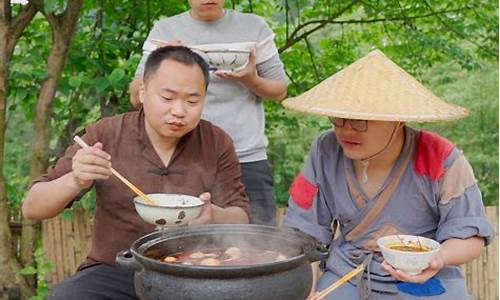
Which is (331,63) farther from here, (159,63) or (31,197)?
(31,197)

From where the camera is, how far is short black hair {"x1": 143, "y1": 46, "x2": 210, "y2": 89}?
2.71 metres

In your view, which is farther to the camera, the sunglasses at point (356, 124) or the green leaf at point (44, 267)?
the green leaf at point (44, 267)

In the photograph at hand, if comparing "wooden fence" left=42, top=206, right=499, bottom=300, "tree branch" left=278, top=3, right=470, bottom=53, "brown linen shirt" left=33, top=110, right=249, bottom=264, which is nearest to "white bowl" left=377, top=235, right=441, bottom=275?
"brown linen shirt" left=33, top=110, right=249, bottom=264

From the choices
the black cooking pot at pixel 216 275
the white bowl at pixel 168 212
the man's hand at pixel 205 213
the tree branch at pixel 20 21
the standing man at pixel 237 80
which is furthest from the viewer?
the tree branch at pixel 20 21

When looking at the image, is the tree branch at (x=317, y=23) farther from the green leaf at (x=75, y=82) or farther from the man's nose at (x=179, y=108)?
the man's nose at (x=179, y=108)

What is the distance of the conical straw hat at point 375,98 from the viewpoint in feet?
7.67

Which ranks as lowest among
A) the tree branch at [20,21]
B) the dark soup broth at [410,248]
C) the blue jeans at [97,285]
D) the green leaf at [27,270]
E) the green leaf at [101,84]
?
the green leaf at [27,270]

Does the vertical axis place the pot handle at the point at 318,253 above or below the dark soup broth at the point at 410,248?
above

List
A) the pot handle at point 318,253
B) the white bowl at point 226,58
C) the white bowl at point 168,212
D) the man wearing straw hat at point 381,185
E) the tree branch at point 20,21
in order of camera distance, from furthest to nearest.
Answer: the tree branch at point 20,21, the white bowl at point 226,58, the man wearing straw hat at point 381,185, the white bowl at point 168,212, the pot handle at point 318,253

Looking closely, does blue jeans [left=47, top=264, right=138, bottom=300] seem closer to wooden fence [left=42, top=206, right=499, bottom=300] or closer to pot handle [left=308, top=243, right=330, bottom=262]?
pot handle [left=308, top=243, right=330, bottom=262]

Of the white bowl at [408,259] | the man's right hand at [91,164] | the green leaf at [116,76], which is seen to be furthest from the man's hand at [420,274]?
the green leaf at [116,76]

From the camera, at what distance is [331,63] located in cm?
557

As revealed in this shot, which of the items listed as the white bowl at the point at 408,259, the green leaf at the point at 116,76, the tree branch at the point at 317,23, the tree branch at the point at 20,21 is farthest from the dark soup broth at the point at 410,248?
the tree branch at the point at 317,23

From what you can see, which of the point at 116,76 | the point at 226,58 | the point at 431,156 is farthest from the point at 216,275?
the point at 116,76
